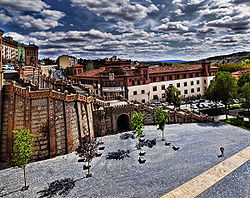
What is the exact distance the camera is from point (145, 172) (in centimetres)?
2144

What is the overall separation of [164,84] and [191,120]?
90.0ft

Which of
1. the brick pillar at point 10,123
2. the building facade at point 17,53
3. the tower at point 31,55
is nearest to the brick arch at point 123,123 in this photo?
the brick pillar at point 10,123

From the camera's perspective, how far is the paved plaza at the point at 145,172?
18172 mm

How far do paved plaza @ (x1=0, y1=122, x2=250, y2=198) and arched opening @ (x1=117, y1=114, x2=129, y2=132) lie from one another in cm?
730

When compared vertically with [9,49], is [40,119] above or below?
below

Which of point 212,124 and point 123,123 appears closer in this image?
point 123,123

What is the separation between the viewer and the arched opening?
128 feet

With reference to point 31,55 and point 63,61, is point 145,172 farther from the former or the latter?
point 63,61

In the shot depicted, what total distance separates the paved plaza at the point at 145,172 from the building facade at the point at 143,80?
95.5 ft

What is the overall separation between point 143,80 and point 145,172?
43334 millimetres

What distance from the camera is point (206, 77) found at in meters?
75.0

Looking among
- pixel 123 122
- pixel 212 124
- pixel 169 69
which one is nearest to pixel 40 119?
pixel 123 122

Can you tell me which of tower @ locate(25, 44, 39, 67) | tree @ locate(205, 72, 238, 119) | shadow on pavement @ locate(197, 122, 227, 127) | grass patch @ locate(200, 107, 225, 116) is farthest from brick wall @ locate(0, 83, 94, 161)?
tower @ locate(25, 44, 39, 67)

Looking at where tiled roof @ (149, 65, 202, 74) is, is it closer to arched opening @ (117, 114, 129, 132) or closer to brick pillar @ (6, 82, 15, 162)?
arched opening @ (117, 114, 129, 132)
